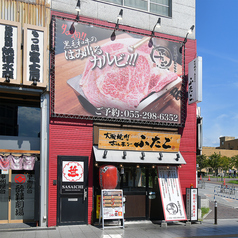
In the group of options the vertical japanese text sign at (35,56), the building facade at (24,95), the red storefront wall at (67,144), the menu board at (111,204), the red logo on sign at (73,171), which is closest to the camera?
the building facade at (24,95)

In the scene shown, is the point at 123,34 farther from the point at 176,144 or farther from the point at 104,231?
the point at 104,231

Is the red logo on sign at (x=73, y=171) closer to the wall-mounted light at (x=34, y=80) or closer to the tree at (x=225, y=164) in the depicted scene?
the wall-mounted light at (x=34, y=80)

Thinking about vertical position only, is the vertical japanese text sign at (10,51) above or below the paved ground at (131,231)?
above

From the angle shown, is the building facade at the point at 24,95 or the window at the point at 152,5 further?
the window at the point at 152,5

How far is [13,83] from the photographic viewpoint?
40.5 ft

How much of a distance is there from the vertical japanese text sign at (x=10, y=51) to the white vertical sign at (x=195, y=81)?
8.37 meters

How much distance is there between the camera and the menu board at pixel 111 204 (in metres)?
12.9

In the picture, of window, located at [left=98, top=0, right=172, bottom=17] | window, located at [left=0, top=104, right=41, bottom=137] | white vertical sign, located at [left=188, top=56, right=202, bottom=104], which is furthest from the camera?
window, located at [left=98, top=0, right=172, bottom=17]

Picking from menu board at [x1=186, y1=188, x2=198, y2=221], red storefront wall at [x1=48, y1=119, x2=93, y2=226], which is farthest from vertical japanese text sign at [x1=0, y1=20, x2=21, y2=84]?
menu board at [x1=186, y1=188, x2=198, y2=221]

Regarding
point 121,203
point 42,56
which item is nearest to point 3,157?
point 42,56

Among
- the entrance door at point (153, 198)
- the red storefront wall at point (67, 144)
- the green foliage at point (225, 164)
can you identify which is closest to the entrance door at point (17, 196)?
the red storefront wall at point (67, 144)

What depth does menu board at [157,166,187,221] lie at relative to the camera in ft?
45.9

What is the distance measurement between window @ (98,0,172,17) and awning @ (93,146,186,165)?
7.58 m

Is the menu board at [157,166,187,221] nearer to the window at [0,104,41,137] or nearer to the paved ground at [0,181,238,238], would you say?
the paved ground at [0,181,238,238]
